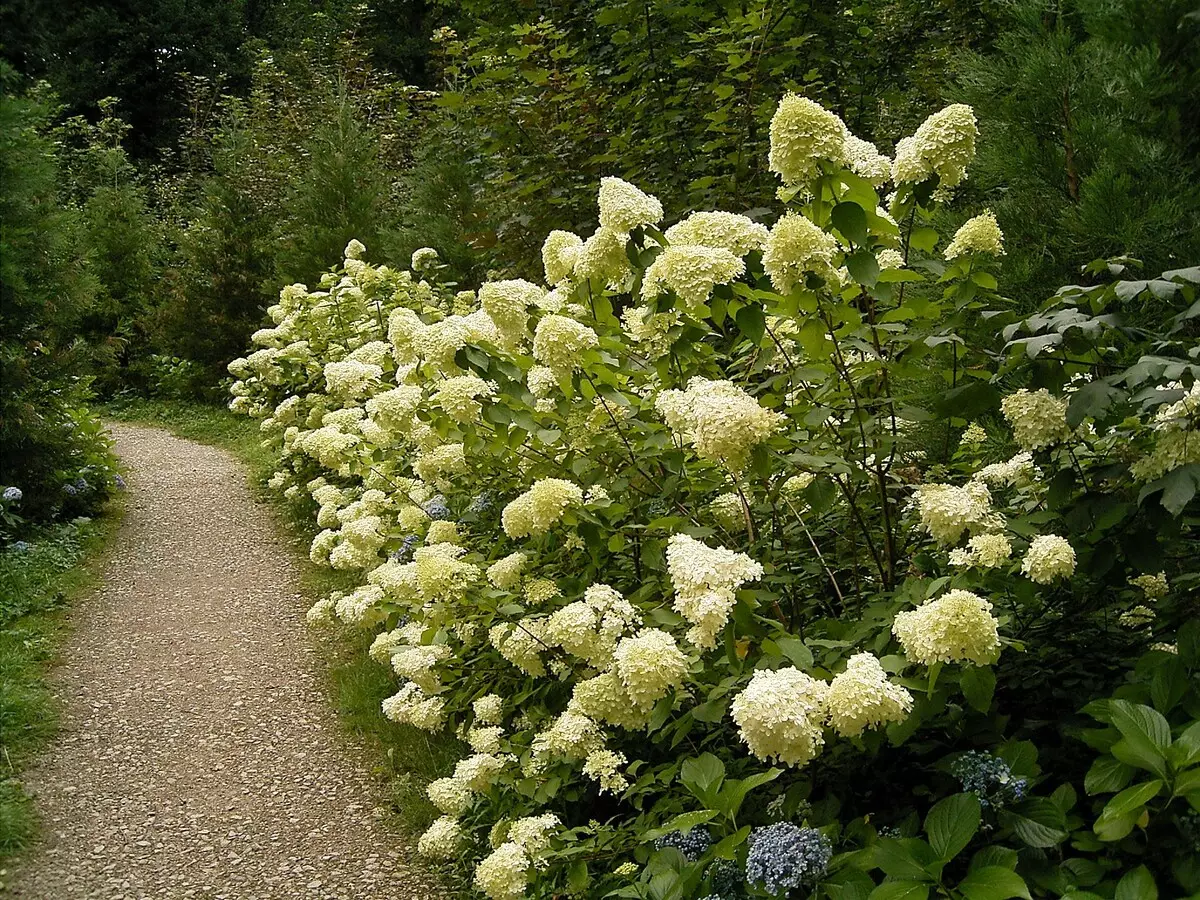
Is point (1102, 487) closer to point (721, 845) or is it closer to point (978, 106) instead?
point (721, 845)

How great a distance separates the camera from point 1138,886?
1.47 meters

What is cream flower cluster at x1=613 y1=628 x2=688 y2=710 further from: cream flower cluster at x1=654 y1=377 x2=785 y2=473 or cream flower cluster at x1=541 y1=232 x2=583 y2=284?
cream flower cluster at x1=541 y1=232 x2=583 y2=284

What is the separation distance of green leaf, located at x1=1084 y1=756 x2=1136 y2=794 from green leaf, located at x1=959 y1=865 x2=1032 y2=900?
21 centimetres

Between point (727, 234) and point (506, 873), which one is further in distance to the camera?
point (506, 873)

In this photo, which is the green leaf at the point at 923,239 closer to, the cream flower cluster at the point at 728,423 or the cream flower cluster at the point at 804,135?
the cream flower cluster at the point at 804,135

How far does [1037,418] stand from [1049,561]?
0.29 m

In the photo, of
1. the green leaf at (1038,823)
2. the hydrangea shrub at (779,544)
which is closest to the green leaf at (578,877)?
the hydrangea shrub at (779,544)

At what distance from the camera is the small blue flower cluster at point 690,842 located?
1.99 m

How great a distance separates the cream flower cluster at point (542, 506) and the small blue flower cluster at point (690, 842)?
0.74 metres

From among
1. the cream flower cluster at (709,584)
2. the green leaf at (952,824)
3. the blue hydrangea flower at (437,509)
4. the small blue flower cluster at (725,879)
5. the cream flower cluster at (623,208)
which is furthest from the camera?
the blue hydrangea flower at (437,509)

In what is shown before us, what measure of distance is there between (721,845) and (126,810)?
257 cm

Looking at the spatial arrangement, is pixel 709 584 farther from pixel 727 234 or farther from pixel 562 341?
pixel 727 234

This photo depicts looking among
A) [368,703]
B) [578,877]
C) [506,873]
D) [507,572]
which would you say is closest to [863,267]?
[507,572]

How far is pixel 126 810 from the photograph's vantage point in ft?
11.0
